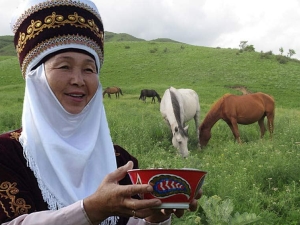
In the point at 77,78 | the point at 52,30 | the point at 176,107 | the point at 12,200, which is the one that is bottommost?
the point at 12,200

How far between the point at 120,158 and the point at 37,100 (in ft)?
1.66

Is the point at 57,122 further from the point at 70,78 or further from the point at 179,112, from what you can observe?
the point at 179,112

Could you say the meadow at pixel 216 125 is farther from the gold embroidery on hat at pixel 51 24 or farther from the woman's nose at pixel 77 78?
the gold embroidery on hat at pixel 51 24

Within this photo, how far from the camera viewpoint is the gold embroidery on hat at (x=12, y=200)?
52.6 inches

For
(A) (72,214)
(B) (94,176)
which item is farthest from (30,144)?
(A) (72,214)

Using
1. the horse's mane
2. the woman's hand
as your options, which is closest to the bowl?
the woman's hand

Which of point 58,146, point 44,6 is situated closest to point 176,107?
point 44,6

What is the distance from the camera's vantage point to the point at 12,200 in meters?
1.35

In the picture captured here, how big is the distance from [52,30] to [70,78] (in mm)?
223

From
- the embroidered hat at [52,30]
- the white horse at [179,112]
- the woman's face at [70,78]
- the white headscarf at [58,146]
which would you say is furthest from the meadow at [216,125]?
the embroidered hat at [52,30]

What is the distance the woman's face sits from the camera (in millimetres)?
1562

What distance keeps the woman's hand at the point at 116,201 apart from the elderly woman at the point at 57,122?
12cm

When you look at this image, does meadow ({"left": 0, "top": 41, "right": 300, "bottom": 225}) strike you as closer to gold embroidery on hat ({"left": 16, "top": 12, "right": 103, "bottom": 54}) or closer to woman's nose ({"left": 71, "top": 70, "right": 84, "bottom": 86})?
woman's nose ({"left": 71, "top": 70, "right": 84, "bottom": 86})

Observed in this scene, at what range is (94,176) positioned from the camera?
5.35 ft
